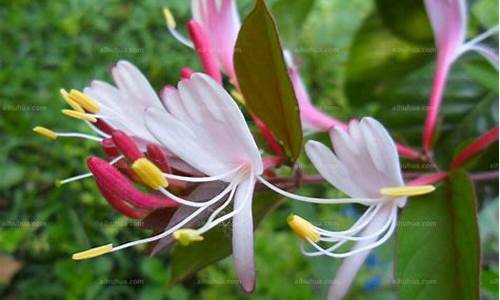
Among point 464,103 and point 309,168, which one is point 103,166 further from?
point 464,103

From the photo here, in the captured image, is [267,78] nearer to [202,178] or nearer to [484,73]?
[202,178]

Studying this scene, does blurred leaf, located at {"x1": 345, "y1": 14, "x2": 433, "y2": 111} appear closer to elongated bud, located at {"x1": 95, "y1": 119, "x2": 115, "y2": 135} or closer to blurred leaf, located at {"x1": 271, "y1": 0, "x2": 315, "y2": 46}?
blurred leaf, located at {"x1": 271, "y1": 0, "x2": 315, "y2": 46}

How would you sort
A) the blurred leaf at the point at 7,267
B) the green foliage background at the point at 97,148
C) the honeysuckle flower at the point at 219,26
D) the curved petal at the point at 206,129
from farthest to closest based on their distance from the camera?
the blurred leaf at the point at 7,267
the green foliage background at the point at 97,148
the honeysuckle flower at the point at 219,26
the curved petal at the point at 206,129

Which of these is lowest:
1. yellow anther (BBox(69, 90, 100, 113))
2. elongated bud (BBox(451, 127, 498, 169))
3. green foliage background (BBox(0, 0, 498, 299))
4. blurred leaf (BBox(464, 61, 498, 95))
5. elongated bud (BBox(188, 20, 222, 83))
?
green foliage background (BBox(0, 0, 498, 299))

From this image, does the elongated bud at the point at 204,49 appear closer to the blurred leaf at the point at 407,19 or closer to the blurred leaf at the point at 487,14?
the blurred leaf at the point at 407,19

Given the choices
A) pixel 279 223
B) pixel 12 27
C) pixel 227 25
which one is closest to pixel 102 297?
pixel 279 223

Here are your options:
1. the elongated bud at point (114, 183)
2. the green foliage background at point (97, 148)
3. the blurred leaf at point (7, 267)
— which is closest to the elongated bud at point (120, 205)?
the elongated bud at point (114, 183)

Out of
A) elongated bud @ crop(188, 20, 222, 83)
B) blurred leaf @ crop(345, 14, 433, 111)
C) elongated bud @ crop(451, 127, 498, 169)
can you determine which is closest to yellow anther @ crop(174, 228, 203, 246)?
elongated bud @ crop(188, 20, 222, 83)
